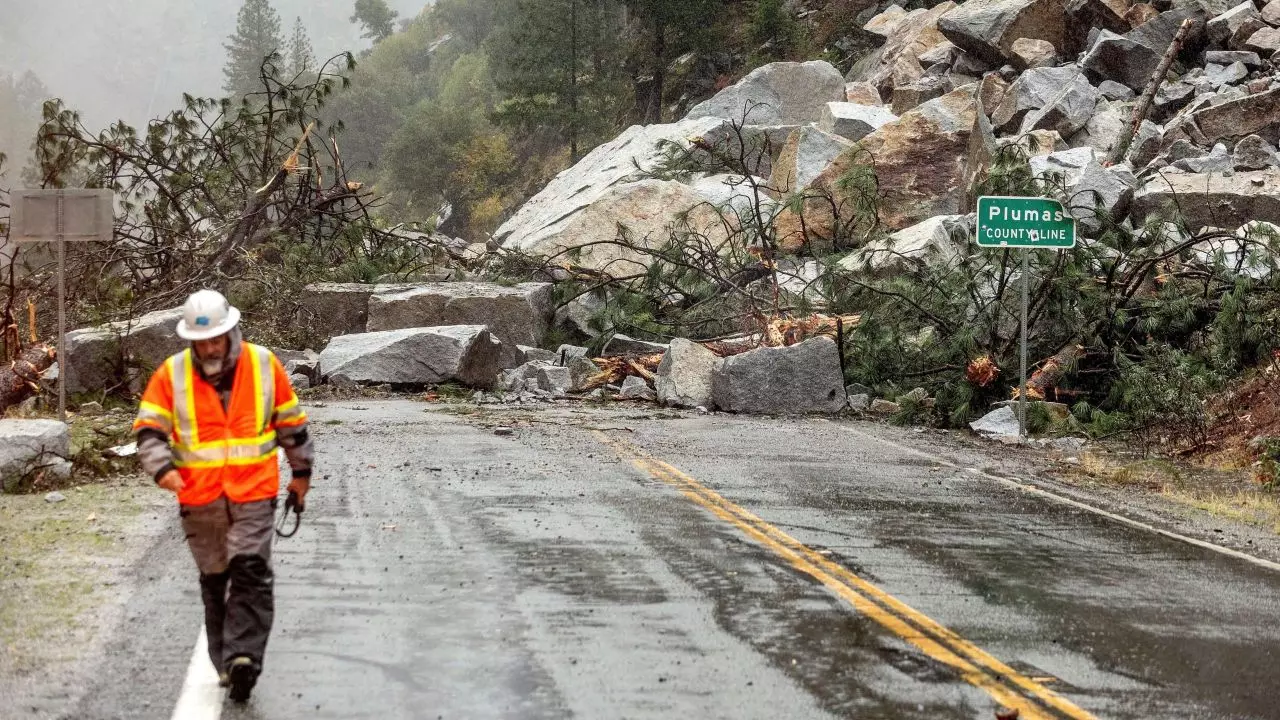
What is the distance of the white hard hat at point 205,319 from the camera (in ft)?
18.1

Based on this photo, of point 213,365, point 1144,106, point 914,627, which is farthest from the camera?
point 1144,106

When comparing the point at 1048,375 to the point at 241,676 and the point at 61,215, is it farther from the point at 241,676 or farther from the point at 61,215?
the point at 241,676

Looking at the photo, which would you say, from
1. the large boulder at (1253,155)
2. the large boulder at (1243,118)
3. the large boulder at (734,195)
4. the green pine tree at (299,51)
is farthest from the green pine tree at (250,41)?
the large boulder at (1253,155)

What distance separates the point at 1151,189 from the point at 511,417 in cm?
1210

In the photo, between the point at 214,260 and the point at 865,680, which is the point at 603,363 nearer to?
the point at 214,260

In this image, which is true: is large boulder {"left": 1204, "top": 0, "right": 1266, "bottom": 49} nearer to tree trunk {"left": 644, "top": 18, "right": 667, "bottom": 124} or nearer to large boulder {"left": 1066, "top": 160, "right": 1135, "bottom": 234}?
large boulder {"left": 1066, "top": 160, "right": 1135, "bottom": 234}

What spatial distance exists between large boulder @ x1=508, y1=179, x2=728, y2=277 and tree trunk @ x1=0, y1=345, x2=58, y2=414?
31.3ft

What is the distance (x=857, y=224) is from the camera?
87.8 ft

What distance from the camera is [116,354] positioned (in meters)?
21.0

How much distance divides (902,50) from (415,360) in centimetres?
2387

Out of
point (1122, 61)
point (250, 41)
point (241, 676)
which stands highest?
point (250, 41)

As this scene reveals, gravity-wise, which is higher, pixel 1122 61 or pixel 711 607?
pixel 1122 61

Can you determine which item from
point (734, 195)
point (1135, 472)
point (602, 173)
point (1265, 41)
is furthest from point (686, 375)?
point (1265, 41)

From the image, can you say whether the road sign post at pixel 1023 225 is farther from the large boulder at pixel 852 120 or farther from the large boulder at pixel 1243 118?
the large boulder at pixel 852 120
